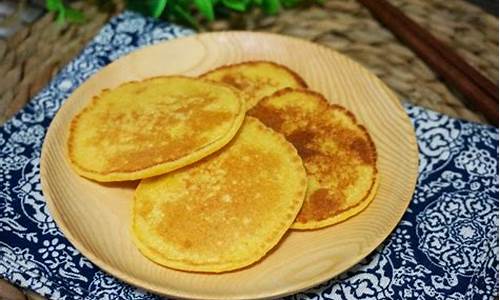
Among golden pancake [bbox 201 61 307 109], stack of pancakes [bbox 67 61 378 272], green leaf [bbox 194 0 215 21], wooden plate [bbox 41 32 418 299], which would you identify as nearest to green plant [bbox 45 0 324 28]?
green leaf [bbox 194 0 215 21]

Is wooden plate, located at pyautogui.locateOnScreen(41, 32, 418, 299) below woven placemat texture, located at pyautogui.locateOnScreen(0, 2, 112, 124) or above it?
above

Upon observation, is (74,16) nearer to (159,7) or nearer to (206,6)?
(159,7)

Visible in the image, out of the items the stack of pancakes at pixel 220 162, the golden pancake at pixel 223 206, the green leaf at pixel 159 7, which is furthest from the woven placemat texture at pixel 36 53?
the golden pancake at pixel 223 206

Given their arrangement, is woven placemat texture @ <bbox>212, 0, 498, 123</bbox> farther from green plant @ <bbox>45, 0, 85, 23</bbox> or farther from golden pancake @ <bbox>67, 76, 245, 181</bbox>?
golden pancake @ <bbox>67, 76, 245, 181</bbox>

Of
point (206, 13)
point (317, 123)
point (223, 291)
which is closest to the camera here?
point (223, 291)

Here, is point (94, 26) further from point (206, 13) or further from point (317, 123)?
point (317, 123)

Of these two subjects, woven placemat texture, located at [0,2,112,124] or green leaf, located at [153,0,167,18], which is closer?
woven placemat texture, located at [0,2,112,124]

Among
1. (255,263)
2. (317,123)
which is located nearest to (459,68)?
(317,123)

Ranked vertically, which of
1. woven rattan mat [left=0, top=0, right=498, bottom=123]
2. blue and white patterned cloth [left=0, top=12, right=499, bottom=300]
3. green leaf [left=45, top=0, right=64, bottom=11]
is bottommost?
blue and white patterned cloth [left=0, top=12, right=499, bottom=300]
